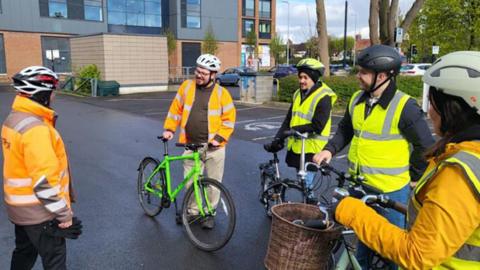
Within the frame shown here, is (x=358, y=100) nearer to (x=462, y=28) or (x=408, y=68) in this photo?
(x=462, y=28)

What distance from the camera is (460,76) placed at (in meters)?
1.55

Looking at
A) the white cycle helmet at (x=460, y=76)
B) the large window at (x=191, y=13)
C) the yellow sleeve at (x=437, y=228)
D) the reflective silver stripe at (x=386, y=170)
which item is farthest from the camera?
the large window at (x=191, y=13)

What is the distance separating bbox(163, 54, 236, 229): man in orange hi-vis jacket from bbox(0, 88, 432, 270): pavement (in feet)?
1.83

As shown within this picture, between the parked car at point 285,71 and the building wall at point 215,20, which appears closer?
the parked car at point 285,71

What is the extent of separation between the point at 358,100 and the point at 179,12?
49.2 metres

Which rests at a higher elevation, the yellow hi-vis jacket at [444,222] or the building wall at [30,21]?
the building wall at [30,21]

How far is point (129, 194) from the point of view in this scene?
6289 millimetres

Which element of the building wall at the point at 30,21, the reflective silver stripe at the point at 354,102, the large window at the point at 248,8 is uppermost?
the large window at the point at 248,8

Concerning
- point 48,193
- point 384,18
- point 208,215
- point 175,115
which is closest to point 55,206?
point 48,193

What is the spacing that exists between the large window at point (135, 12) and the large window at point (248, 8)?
49.4 feet

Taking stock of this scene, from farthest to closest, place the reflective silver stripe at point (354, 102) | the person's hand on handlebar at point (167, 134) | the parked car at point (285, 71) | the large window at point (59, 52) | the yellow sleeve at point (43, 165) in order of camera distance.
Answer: the large window at point (59, 52) → the parked car at point (285, 71) → the person's hand on handlebar at point (167, 134) → the reflective silver stripe at point (354, 102) → the yellow sleeve at point (43, 165)

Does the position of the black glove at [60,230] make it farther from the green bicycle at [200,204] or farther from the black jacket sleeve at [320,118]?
the black jacket sleeve at [320,118]

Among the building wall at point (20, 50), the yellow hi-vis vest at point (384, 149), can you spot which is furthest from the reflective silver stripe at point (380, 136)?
the building wall at point (20, 50)

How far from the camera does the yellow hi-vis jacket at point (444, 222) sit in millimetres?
1408
